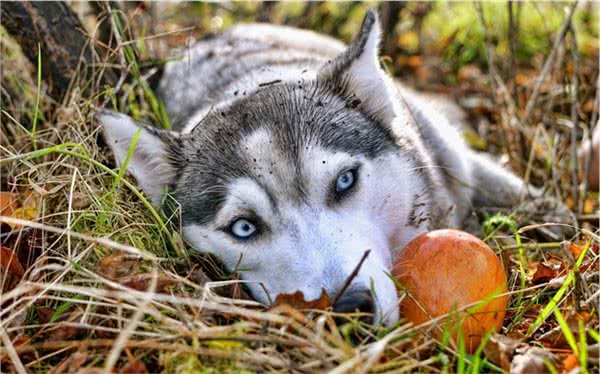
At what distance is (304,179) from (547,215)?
179 cm

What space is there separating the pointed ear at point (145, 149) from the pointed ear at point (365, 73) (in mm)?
811

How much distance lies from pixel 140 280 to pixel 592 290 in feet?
5.59

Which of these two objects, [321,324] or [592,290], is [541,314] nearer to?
[592,290]

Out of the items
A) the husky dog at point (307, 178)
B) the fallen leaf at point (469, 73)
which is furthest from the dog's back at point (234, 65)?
the fallen leaf at point (469, 73)

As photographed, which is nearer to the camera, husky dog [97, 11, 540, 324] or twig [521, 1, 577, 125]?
husky dog [97, 11, 540, 324]

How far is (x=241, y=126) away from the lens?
125 inches

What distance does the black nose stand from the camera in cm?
248

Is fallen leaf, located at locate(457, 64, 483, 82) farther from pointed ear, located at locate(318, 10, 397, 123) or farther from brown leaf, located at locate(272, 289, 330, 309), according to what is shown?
brown leaf, located at locate(272, 289, 330, 309)

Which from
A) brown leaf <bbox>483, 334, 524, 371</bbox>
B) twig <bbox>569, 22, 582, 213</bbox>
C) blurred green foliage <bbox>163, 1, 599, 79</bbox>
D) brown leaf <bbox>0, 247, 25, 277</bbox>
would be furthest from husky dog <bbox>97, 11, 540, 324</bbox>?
blurred green foliage <bbox>163, 1, 599, 79</bbox>

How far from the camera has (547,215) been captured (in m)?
4.05

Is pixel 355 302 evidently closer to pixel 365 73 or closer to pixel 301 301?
pixel 301 301

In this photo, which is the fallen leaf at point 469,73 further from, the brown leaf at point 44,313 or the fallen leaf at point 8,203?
the brown leaf at point 44,313

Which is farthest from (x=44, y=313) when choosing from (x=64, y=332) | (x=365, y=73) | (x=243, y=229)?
(x=365, y=73)

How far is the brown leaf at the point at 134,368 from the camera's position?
2.25 metres
